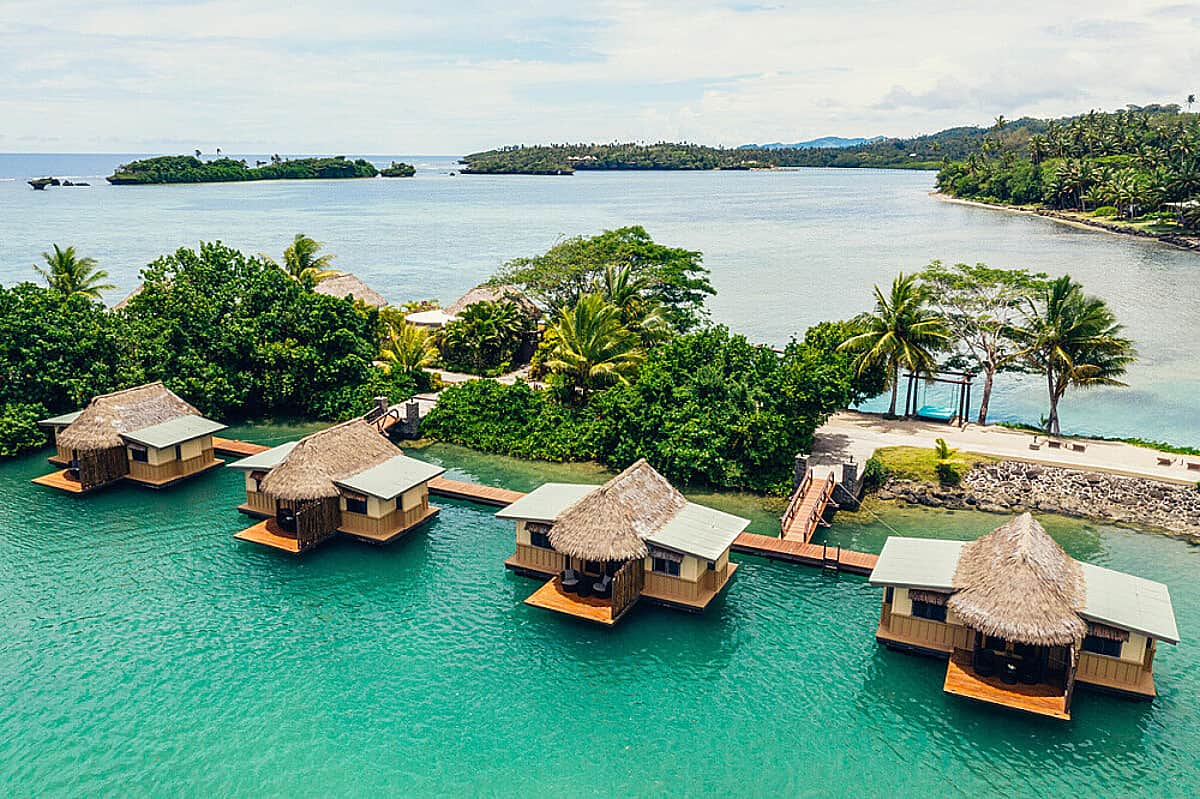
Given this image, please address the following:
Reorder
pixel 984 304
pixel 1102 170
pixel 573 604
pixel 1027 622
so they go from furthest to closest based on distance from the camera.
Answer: pixel 1102 170
pixel 984 304
pixel 573 604
pixel 1027 622

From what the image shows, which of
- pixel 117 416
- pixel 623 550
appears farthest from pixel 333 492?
pixel 117 416

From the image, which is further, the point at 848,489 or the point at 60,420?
the point at 60,420

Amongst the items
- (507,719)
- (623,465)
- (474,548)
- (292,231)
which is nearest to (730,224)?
(292,231)

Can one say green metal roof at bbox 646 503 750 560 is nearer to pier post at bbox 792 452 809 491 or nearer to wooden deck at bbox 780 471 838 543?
wooden deck at bbox 780 471 838 543

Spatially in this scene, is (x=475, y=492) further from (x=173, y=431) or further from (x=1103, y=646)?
(x=1103, y=646)

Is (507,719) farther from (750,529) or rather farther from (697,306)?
(697,306)

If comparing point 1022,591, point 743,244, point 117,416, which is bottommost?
point 1022,591

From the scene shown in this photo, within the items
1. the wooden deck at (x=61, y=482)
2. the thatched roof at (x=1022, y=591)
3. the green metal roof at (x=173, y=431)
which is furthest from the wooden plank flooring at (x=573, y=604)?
the wooden deck at (x=61, y=482)
